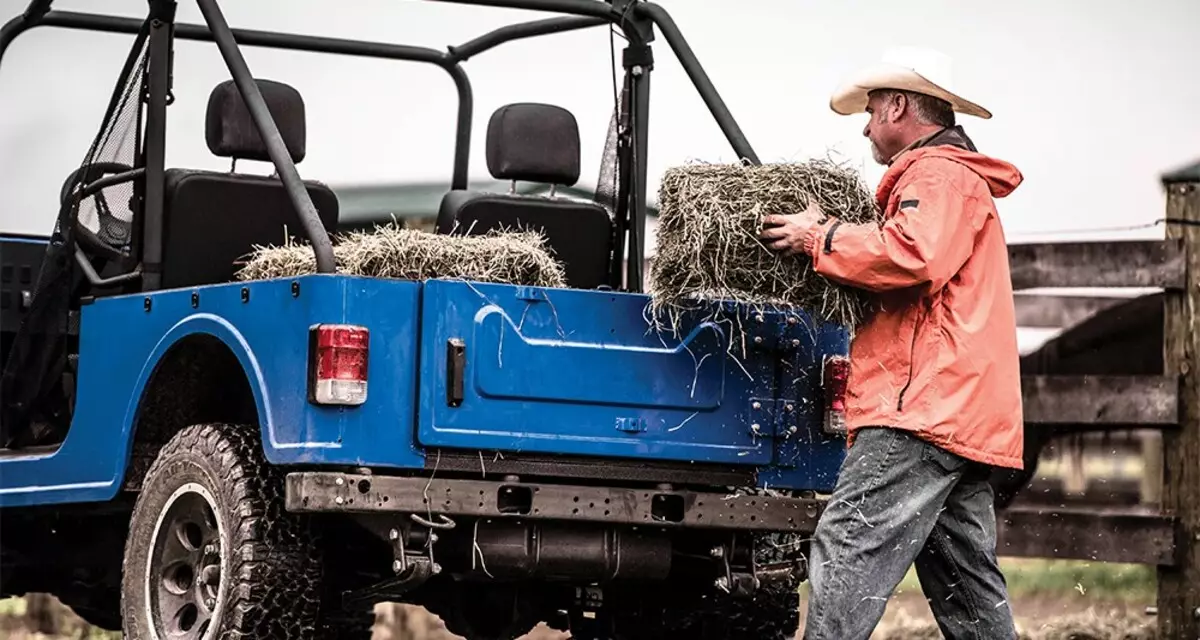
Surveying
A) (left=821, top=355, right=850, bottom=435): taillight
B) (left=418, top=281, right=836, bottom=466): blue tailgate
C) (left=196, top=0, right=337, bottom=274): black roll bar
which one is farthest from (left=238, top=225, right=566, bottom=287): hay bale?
(left=821, top=355, right=850, bottom=435): taillight

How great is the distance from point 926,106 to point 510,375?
1395mm

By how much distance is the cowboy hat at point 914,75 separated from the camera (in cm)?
615

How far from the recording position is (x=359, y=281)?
6.15m

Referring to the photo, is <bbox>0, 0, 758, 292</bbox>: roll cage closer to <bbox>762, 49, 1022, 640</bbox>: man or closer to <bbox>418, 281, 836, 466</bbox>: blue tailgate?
<bbox>418, 281, 836, 466</bbox>: blue tailgate

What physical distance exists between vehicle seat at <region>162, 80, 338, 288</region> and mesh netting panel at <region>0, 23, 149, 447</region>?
10.4 inches

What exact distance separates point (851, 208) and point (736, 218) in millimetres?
358

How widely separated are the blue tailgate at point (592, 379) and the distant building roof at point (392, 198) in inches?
293

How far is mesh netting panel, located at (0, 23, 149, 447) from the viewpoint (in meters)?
7.68

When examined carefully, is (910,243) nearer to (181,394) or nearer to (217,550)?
(217,550)

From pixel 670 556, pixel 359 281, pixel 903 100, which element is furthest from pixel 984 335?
pixel 359 281

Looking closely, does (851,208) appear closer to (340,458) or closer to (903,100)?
(903,100)

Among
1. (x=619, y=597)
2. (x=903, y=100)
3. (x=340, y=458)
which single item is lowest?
(x=619, y=597)

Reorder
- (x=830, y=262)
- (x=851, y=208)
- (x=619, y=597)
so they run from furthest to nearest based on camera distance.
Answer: (x=619, y=597)
(x=851, y=208)
(x=830, y=262)

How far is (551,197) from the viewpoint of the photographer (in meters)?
7.70
